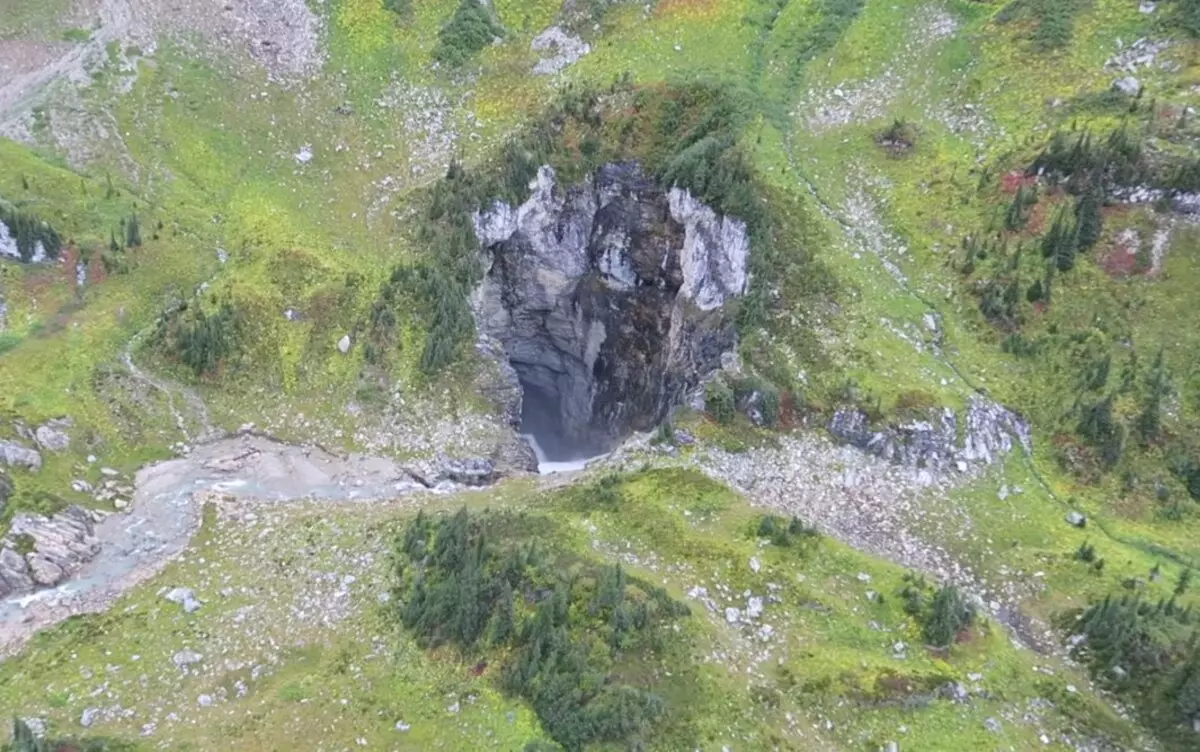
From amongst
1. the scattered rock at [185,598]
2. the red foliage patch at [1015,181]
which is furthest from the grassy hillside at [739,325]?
the scattered rock at [185,598]

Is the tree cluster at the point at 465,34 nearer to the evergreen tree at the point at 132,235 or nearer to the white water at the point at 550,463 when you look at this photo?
the evergreen tree at the point at 132,235

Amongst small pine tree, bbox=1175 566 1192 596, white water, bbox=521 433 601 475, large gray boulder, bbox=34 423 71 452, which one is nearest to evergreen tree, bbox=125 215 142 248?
large gray boulder, bbox=34 423 71 452

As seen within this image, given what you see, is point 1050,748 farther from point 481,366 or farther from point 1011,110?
point 1011,110

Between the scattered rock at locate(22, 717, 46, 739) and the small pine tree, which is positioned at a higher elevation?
the small pine tree

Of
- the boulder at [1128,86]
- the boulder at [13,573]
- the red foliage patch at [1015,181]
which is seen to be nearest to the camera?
the boulder at [13,573]

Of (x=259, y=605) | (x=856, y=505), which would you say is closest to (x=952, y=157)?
→ (x=856, y=505)

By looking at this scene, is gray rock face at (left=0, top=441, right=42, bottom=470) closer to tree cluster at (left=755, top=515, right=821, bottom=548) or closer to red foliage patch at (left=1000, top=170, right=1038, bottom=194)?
tree cluster at (left=755, top=515, right=821, bottom=548)
